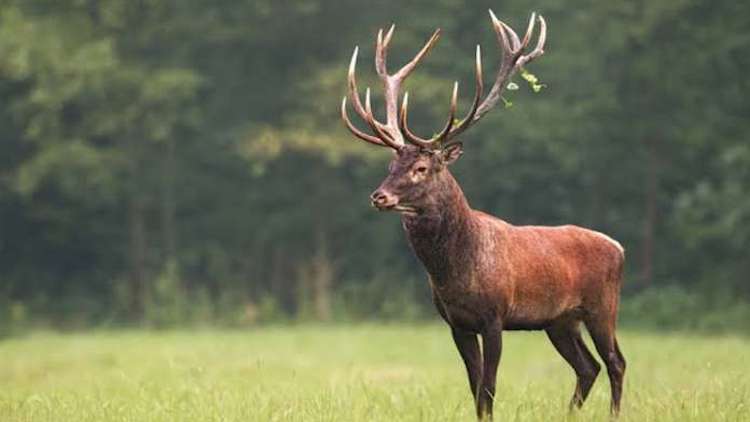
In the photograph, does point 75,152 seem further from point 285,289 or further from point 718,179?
point 718,179

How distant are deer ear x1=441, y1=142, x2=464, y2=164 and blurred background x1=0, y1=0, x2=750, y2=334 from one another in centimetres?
1588

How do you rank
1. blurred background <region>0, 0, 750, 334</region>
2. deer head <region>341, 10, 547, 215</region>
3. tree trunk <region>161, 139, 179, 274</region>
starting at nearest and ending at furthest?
1. deer head <region>341, 10, 547, 215</region>
2. blurred background <region>0, 0, 750, 334</region>
3. tree trunk <region>161, 139, 179, 274</region>

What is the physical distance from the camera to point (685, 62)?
26391 mm

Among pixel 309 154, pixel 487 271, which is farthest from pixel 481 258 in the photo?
pixel 309 154

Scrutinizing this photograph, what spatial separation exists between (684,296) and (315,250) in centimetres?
775

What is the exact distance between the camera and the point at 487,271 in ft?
30.5

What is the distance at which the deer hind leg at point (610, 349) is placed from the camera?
33.4ft

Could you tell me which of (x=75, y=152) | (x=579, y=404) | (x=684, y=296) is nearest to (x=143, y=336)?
(x=75, y=152)

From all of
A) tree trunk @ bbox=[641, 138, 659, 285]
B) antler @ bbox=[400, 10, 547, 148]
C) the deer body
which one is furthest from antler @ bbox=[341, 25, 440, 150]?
tree trunk @ bbox=[641, 138, 659, 285]

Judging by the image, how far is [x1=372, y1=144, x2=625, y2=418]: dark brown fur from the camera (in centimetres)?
914

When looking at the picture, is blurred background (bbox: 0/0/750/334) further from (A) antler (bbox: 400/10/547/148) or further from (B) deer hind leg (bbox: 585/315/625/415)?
(A) antler (bbox: 400/10/547/148)

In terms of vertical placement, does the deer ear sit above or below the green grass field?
above

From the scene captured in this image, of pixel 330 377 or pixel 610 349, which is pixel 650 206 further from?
pixel 610 349

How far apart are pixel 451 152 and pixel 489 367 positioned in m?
1.32
